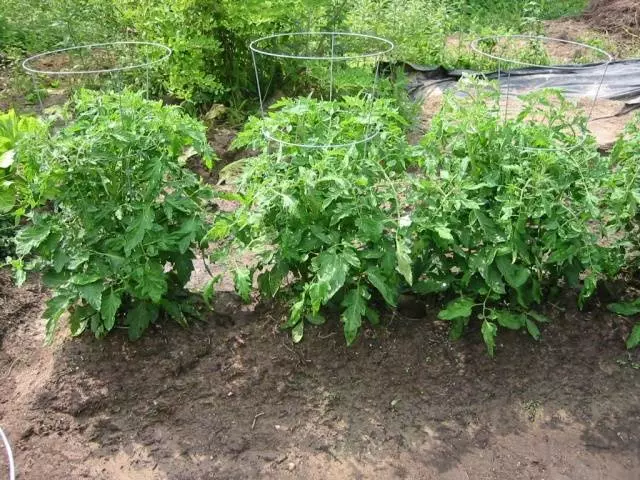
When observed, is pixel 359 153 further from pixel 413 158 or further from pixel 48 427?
pixel 48 427

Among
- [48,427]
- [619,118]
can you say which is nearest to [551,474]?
[48,427]

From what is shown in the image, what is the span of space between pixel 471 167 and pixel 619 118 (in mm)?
3235

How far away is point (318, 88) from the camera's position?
543 centimetres

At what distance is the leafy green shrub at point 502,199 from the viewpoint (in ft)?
8.77

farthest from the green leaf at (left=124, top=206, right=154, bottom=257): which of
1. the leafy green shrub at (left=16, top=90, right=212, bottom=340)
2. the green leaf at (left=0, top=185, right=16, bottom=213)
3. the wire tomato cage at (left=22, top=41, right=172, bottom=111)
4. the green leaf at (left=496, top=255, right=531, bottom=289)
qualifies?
the wire tomato cage at (left=22, top=41, right=172, bottom=111)

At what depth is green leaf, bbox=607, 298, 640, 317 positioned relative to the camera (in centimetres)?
309

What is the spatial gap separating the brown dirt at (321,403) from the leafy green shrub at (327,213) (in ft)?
1.09

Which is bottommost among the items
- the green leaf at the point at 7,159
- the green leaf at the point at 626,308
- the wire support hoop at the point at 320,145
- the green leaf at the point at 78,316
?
the green leaf at the point at 626,308

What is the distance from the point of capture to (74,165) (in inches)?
98.0

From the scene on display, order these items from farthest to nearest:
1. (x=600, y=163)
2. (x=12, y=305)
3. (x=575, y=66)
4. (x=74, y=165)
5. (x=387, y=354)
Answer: (x=575, y=66) → (x=12, y=305) → (x=387, y=354) → (x=600, y=163) → (x=74, y=165)

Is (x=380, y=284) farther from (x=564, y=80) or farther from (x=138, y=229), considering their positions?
(x=564, y=80)

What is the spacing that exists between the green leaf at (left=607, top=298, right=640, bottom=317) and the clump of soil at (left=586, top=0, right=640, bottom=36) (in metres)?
6.49

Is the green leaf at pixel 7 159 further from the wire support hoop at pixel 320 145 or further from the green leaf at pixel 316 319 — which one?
the green leaf at pixel 316 319

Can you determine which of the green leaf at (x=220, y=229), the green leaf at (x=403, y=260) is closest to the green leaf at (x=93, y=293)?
the green leaf at (x=220, y=229)
